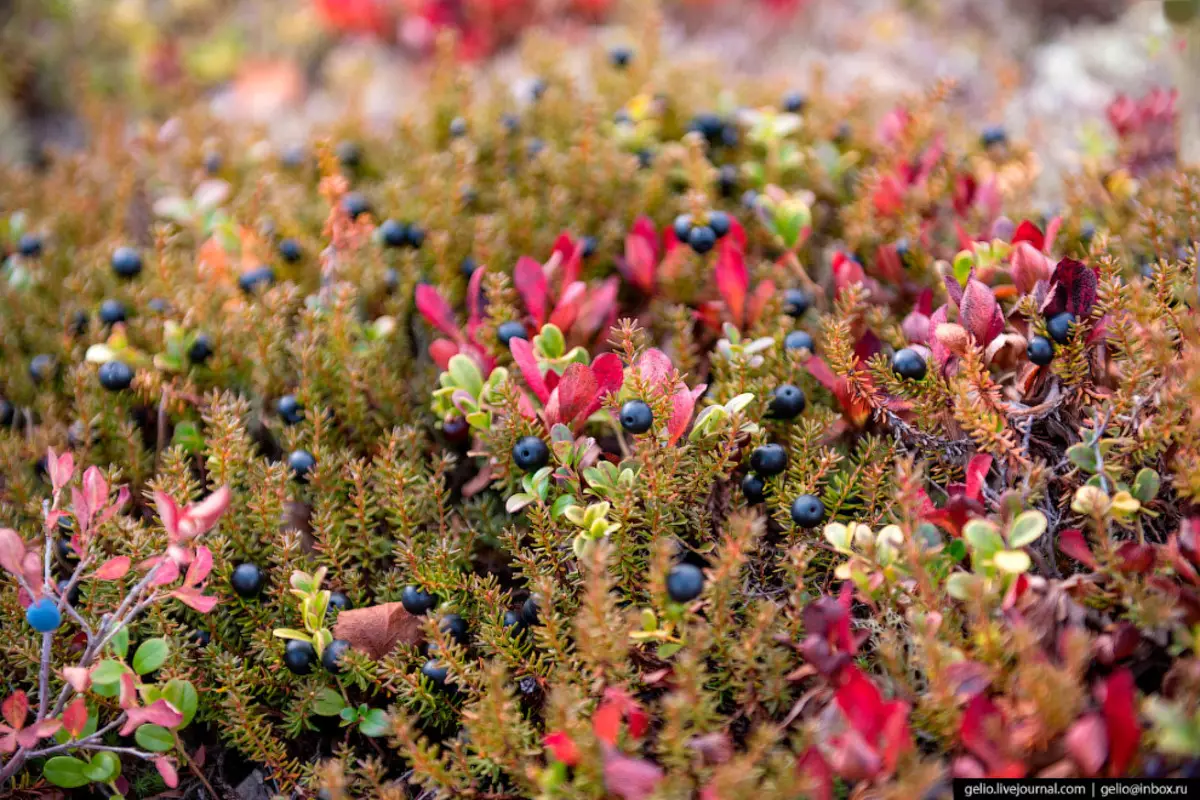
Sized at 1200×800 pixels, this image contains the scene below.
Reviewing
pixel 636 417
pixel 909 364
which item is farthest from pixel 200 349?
pixel 909 364

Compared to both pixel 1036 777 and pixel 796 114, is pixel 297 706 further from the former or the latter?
pixel 796 114

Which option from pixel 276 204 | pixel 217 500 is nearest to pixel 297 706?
pixel 217 500

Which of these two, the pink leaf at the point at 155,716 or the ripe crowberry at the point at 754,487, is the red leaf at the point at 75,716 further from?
the ripe crowberry at the point at 754,487

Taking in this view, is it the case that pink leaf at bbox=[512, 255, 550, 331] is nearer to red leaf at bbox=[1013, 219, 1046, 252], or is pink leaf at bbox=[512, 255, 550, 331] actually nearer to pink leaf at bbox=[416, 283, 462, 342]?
pink leaf at bbox=[416, 283, 462, 342]

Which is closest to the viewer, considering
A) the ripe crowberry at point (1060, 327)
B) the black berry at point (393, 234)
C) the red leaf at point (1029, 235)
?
the ripe crowberry at point (1060, 327)

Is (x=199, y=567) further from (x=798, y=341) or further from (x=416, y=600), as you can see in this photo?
(x=798, y=341)

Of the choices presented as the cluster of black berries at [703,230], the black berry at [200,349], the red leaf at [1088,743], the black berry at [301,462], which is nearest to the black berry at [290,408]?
the black berry at [301,462]

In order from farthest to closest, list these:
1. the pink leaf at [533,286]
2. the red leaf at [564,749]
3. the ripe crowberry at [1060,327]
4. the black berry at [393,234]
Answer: the black berry at [393,234] < the pink leaf at [533,286] < the ripe crowberry at [1060,327] < the red leaf at [564,749]
